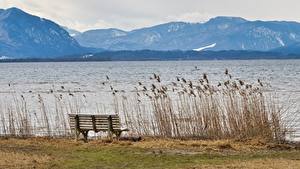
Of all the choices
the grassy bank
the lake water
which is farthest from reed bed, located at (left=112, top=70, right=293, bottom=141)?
the lake water

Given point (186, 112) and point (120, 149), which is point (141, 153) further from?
point (186, 112)

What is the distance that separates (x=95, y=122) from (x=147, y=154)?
13.8ft

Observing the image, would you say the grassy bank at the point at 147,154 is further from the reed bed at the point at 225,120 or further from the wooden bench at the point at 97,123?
the reed bed at the point at 225,120

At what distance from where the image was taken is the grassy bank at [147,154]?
1585 centimetres

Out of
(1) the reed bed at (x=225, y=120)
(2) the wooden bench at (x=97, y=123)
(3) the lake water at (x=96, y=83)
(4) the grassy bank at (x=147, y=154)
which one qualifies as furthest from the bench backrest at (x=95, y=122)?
(3) the lake water at (x=96, y=83)

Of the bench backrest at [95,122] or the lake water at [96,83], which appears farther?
the lake water at [96,83]

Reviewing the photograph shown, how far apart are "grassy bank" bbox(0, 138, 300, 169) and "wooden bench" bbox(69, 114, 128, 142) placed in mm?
689

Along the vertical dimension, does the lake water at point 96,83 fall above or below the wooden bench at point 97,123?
below

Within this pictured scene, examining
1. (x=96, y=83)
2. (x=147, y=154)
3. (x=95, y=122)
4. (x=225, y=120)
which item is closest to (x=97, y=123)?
(x=95, y=122)

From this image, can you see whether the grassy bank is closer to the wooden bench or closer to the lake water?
the wooden bench

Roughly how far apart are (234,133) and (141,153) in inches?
205

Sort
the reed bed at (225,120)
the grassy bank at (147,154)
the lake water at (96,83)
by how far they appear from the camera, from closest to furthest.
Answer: the grassy bank at (147,154), the reed bed at (225,120), the lake water at (96,83)

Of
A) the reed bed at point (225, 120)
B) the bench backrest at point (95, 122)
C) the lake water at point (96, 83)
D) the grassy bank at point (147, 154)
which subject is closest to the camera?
the grassy bank at point (147, 154)

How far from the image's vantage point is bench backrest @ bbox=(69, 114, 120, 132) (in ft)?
70.7
